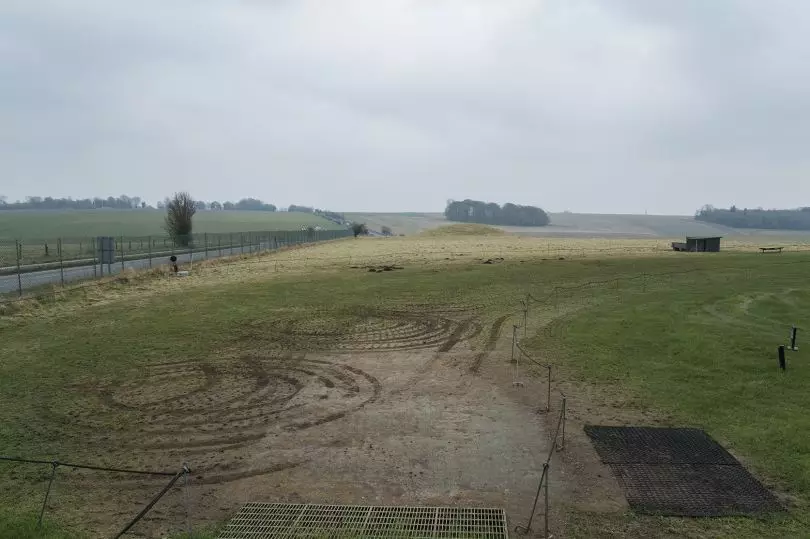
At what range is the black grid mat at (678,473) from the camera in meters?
6.80

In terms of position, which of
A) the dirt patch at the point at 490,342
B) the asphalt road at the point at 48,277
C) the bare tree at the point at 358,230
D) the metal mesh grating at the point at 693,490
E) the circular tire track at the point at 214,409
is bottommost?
the circular tire track at the point at 214,409

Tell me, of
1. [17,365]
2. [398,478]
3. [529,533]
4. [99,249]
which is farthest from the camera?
[99,249]

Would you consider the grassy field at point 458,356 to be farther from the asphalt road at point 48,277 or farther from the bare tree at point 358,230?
the bare tree at point 358,230

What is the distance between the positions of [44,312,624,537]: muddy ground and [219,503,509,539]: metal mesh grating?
0.22 meters

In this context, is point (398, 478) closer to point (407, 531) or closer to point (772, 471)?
point (407, 531)

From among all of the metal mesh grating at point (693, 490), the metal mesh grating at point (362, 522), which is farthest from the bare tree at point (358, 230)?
the metal mesh grating at point (362, 522)

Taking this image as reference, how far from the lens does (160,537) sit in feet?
20.6

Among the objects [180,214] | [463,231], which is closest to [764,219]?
[463,231]

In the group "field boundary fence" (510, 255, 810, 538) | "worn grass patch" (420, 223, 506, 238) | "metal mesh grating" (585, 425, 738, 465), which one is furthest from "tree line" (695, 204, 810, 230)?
"metal mesh grating" (585, 425, 738, 465)

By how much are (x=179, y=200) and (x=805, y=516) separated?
64619mm

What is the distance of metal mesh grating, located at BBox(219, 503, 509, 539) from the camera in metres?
6.19

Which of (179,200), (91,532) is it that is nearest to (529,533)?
(91,532)

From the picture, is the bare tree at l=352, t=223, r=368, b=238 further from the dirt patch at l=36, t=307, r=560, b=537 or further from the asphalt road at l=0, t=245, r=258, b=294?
the dirt patch at l=36, t=307, r=560, b=537

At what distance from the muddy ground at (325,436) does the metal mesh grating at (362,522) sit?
22cm
